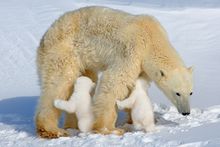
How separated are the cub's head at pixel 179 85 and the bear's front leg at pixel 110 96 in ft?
A: 1.29

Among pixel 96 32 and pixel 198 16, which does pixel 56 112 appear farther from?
pixel 198 16

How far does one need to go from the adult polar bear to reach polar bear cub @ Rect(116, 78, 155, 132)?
0.12 metres

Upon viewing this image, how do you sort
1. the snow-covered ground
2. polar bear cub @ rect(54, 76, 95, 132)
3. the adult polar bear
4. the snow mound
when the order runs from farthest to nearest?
polar bear cub @ rect(54, 76, 95, 132) < the adult polar bear < the snow-covered ground < the snow mound

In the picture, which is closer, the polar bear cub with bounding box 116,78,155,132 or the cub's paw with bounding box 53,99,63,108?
the polar bear cub with bounding box 116,78,155,132

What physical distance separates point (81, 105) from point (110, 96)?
1.30ft

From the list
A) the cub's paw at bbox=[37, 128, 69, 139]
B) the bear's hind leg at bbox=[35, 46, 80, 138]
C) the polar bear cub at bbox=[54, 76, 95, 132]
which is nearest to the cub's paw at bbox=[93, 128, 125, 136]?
the polar bear cub at bbox=[54, 76, 95, 132]

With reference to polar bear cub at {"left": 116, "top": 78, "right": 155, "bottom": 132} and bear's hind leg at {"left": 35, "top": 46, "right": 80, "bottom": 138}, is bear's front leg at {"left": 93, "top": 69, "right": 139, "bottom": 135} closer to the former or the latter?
polar bear cub at {"left": 116, "top": 78, "right": 155, "bottom": 132}

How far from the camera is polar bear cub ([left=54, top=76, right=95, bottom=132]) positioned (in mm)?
7398

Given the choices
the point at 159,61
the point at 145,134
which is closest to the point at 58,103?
the point at 145,134

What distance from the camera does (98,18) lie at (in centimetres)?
796

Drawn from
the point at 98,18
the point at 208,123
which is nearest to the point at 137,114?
the point at 208,123

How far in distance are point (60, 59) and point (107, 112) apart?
1025mm

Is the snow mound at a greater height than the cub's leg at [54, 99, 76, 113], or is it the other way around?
the cub's leg at [54, 99, 76, 113]

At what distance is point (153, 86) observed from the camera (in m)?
10.7
